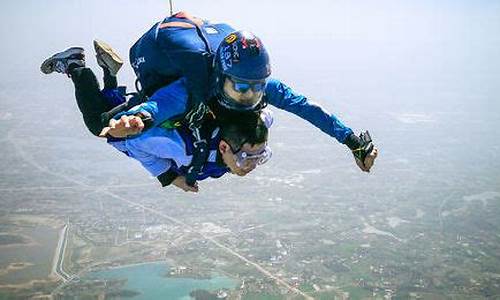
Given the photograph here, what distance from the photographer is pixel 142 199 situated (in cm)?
11750

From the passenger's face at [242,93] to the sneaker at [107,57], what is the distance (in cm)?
175

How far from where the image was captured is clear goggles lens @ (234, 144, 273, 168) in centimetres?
409

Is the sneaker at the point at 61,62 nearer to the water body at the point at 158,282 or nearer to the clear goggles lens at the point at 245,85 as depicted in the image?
the clear goggles lens at the point at 245,85

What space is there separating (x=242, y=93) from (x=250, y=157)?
685 mm

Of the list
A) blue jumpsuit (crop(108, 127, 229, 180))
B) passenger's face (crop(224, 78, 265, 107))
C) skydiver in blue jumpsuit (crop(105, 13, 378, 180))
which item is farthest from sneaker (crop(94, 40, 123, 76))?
passenger's face (crop(224, 78, 265, 107))

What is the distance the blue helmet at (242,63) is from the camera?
142 inches

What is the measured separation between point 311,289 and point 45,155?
4469 inches

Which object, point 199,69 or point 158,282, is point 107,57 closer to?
point 199,69

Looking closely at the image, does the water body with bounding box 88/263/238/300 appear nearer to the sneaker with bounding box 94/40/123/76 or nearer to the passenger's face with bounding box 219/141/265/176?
the sneaker with bounding box 94/40/123/76

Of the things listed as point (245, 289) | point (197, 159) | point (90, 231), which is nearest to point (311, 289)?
point (245, 289)

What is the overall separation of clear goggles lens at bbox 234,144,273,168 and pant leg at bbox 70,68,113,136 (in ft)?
5.69

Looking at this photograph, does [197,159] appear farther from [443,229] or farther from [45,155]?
[45,155]

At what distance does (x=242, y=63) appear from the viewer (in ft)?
11.8

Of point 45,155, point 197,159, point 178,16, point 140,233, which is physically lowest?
point 45,155
